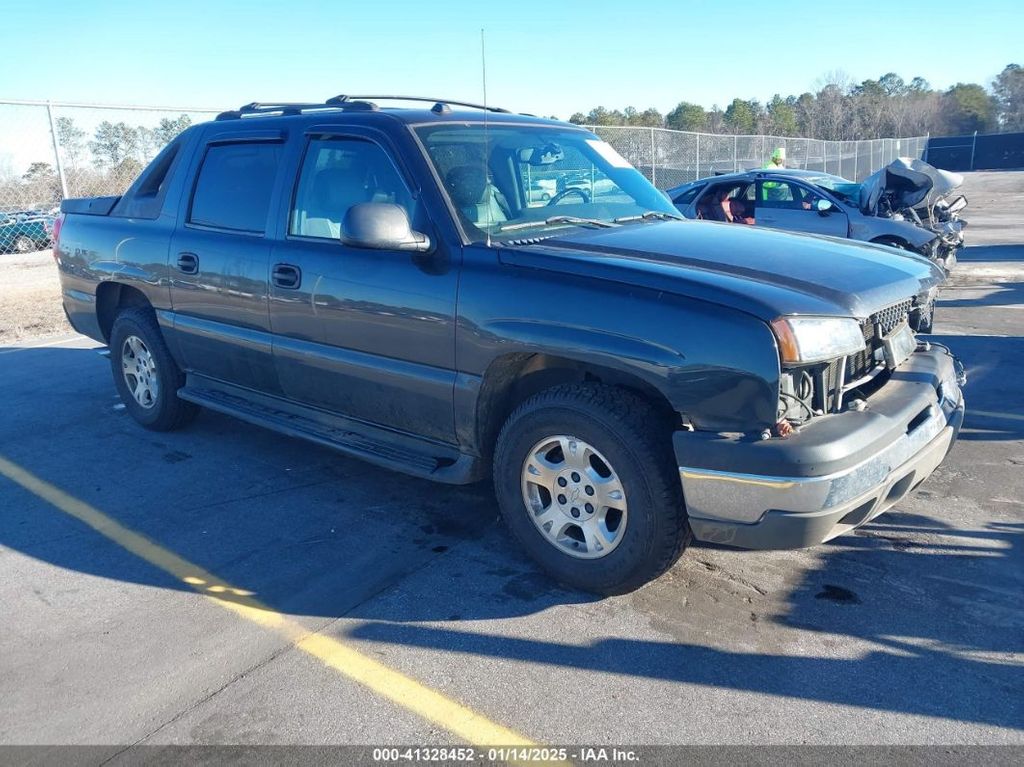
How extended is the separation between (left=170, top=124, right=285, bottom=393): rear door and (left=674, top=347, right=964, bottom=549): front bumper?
2.66 m

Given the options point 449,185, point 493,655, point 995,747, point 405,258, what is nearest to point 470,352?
point 405,258

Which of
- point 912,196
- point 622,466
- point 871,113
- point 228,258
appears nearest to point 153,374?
point 228,258

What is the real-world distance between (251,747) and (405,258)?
2.16 metres

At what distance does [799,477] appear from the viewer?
116 inches

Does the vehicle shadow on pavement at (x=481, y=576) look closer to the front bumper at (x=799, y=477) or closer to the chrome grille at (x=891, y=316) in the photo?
the front bumper at (x=799, y=477)

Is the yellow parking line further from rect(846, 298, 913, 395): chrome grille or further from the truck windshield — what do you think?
rect(846, 298, 913, 395): chrome grille

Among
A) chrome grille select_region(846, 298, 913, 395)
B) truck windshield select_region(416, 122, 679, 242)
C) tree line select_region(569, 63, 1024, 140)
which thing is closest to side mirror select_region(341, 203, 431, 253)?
truck windshield select_region(416, 122, 679, 242)

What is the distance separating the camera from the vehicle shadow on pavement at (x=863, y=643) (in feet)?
9.52

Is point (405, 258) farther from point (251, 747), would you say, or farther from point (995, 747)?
point (995, 747)

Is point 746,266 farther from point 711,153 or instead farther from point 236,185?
point 711,153

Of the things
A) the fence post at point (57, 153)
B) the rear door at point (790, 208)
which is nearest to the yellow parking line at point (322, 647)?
the rear door at point (790, 208)

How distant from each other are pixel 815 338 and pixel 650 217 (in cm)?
167

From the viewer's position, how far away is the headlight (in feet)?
9.82

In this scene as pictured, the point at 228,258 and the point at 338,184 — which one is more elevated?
the point at 338,184
